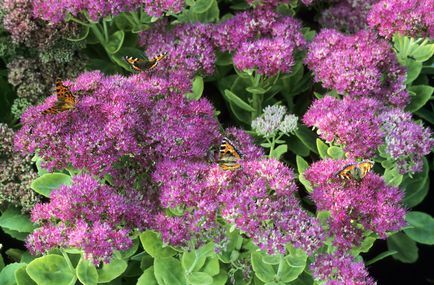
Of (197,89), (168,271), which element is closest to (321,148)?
(197,89)

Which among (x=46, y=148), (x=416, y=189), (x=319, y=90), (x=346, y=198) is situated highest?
(x=46, y=148)

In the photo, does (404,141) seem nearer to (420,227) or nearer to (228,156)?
(420,227)

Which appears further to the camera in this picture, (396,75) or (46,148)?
(396,75)

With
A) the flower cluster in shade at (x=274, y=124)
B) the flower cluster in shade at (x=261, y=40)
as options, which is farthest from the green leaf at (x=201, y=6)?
the flower cluster in shade at (x=274, y=124)

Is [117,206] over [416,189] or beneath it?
over

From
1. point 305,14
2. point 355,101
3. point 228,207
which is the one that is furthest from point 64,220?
point 305,14

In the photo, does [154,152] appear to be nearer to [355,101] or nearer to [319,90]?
[355,101]

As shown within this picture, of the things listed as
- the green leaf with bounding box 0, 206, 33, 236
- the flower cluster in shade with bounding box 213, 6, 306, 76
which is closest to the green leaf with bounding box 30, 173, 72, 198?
the green leaf with bounding box 0, 206, 33, 236
